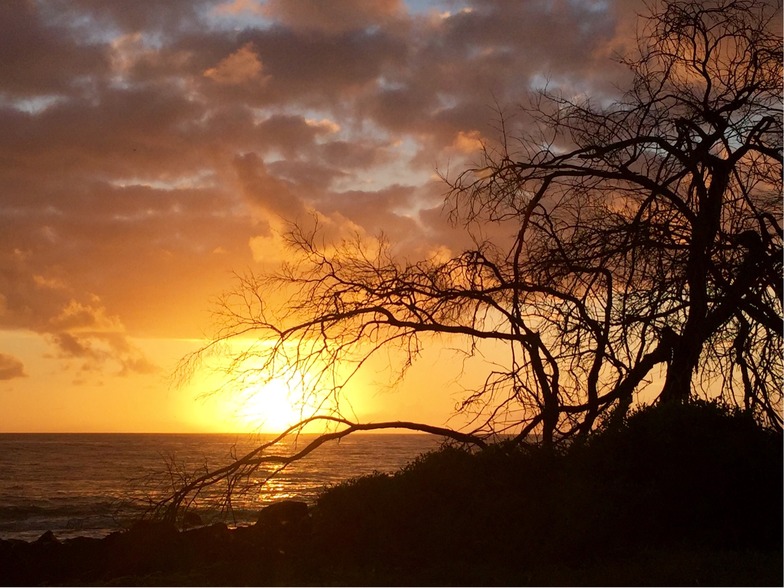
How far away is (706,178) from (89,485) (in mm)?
55268

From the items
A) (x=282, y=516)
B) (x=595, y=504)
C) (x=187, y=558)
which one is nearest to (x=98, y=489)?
(x=282, y=516)

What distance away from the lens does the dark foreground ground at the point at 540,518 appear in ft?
34.4

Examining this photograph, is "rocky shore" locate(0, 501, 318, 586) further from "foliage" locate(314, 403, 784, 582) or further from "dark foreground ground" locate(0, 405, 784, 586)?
"foliage" locate(314, 403, 784, 582)

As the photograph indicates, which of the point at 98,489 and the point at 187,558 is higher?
the point at 98,489

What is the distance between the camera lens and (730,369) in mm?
12523

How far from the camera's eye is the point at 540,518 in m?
11.4

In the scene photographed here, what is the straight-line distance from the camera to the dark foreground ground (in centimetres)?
1048

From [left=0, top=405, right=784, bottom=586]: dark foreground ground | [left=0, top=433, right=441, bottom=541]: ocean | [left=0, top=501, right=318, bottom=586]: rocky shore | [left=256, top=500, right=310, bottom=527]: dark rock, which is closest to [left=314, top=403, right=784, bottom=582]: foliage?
[left=0, top=405, right=784, bottom=586]: dark foreground ground

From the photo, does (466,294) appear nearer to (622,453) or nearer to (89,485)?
(622,453)

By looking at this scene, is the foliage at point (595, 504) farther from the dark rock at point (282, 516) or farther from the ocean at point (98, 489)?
the ocean at point (98, 489)

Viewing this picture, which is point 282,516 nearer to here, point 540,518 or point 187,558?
point 187,558

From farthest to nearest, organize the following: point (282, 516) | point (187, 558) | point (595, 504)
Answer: point (282, 516) < point (187, 558) < point (595, 504)

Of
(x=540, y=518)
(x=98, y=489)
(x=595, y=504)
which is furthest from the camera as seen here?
(x=98, y=489)

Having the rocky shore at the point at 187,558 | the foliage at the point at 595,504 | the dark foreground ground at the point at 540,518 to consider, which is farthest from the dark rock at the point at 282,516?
the foliage at the point at 595,504
